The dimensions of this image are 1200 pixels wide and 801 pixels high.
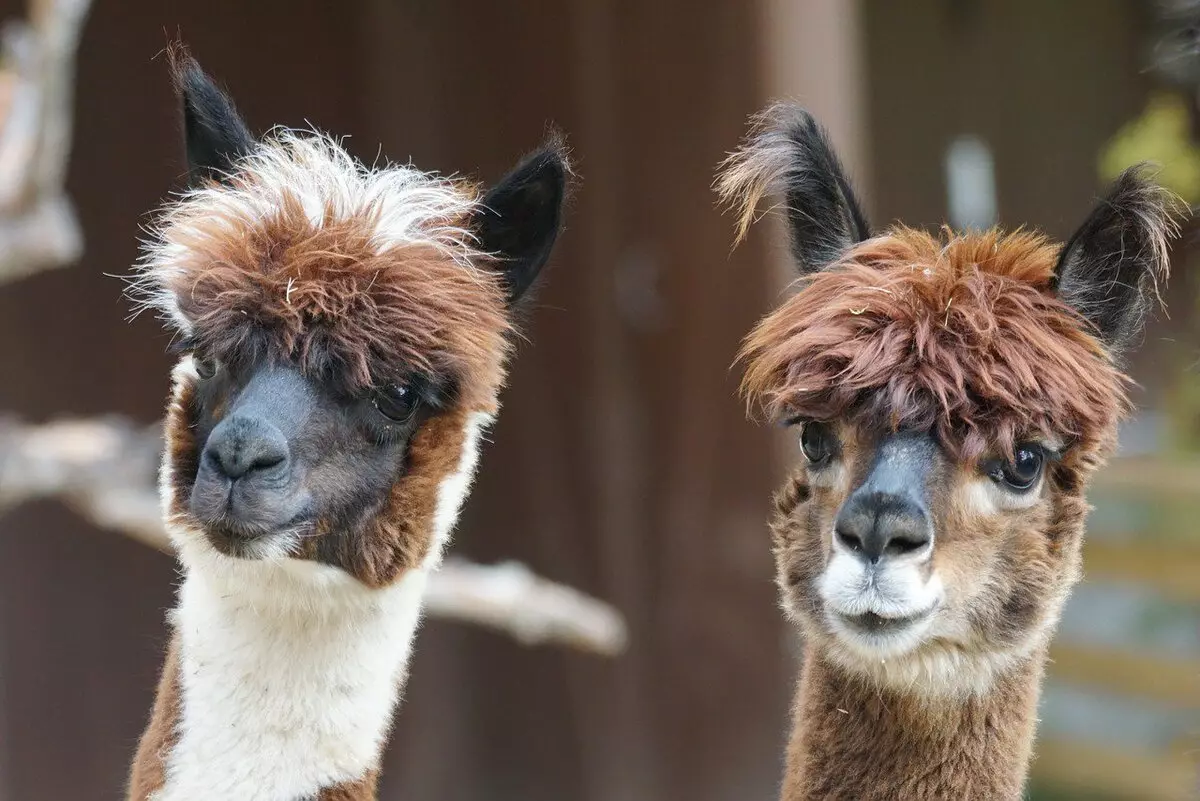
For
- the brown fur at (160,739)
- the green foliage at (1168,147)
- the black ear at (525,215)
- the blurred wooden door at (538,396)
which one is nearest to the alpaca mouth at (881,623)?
the black ear at (525,215)

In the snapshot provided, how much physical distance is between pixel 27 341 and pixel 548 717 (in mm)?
3103

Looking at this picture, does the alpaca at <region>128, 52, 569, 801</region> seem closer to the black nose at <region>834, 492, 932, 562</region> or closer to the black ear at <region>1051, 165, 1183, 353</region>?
the black nose at <region>834, 492, 932, 562</region>

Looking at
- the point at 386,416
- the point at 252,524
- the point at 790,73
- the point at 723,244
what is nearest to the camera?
the point at 252,524

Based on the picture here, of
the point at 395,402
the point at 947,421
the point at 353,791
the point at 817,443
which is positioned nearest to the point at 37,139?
the point at 395,402

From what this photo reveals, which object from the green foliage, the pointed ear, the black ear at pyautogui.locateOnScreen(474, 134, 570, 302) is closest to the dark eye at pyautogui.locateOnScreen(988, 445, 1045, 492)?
the black ear at pyautogui.locateOnScreen(474, 134, 570, 302)

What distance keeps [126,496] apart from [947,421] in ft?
10.3

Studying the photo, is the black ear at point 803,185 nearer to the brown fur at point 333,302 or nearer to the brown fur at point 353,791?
the brown fur at point 333,302

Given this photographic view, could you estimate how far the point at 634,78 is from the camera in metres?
5.59

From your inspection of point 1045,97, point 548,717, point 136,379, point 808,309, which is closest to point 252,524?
point 808,309

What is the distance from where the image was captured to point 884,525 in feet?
7.04

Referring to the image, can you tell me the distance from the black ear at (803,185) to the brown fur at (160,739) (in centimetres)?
147

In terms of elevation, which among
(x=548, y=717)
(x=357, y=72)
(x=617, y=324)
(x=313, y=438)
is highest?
(x=357, y=72)

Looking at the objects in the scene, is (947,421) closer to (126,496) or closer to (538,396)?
(126,496)

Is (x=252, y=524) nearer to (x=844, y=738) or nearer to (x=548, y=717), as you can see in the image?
(x=844, y=738)
